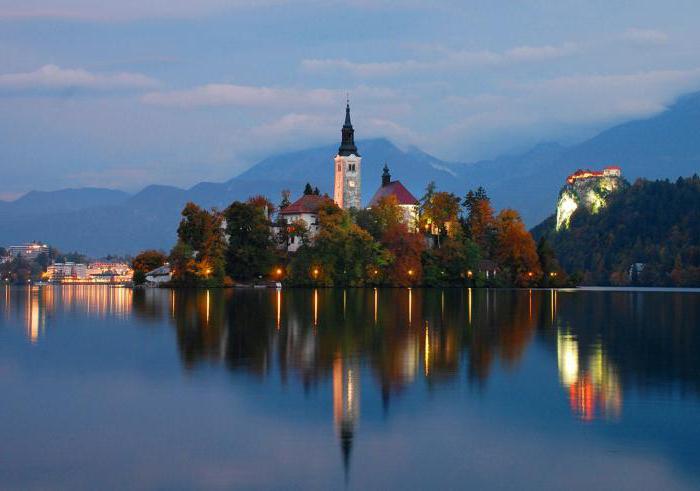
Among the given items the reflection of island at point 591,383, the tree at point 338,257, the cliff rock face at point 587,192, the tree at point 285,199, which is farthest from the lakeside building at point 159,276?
the cliff rock face at point 587,192

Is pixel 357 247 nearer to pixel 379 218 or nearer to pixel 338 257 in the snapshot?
pixel 338 257

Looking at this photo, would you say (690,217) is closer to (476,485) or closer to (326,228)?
(326,228)

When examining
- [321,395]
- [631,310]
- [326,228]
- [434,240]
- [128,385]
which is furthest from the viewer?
[434,240]

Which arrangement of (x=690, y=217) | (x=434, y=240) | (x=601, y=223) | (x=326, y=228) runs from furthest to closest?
(x=601, y=223) < (x=690, y=217) < (x=434, y=240) < (x=326, y=228)

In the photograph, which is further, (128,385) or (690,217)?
(690,217)

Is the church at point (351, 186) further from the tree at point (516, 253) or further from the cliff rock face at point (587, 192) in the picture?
the cliff rock face at point (587, 192)

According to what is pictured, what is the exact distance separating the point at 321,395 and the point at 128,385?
18.1 feet

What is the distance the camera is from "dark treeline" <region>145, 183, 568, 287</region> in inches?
4099

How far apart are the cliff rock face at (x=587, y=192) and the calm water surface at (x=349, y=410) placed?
481ft

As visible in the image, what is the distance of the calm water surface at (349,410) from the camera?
49.6ft

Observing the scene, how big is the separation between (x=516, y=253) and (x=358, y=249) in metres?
21.2

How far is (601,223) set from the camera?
548ft

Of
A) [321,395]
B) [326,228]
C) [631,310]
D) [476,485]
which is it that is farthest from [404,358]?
[326,228]

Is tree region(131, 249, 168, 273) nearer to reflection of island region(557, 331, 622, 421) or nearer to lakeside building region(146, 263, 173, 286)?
Result: lakeside building region(146, 263, 173, 286)
